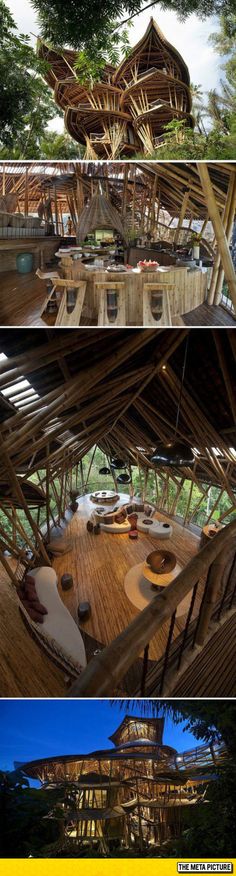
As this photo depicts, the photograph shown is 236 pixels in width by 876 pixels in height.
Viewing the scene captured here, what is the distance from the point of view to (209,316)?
1239mm

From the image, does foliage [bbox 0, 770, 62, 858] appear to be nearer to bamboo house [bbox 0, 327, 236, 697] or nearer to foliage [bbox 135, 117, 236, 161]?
bamboo house [bbox 0, 327, 236, 697]

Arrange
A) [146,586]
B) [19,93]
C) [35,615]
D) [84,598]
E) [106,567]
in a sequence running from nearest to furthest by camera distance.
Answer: [19,93]
[35,615]
[146,586]
[84,598]
[106,567]

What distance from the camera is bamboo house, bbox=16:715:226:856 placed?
1789mm

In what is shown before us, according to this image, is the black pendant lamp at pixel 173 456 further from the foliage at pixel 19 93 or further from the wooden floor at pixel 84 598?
the foliage at pixel 19 93

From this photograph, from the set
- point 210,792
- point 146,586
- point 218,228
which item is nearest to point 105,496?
point 146,586

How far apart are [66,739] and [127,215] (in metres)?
2.09

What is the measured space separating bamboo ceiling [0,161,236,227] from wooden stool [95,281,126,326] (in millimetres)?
175

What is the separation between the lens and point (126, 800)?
70.7 inches

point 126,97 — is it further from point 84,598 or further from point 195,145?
point 84,598

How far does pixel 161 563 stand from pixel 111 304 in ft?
8.44

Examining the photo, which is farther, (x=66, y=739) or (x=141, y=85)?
(x=66, y=739)

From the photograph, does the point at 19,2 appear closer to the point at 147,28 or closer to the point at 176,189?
the point at 147,28

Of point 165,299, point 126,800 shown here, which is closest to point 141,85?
point 165,299

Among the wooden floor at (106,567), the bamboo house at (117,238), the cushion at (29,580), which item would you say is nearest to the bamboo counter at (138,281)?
the bamboo house at (117,238)
